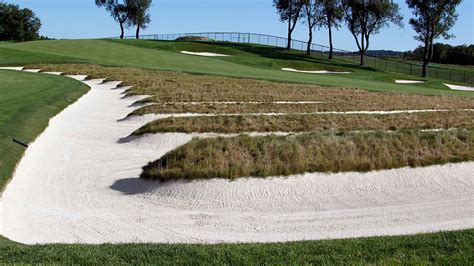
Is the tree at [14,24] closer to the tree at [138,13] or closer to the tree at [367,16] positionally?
the tree at [138,13]

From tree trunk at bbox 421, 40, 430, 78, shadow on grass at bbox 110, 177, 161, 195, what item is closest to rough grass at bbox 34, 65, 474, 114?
shadow on grass at bbox 110, 177, 161, 195

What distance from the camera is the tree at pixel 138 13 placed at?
98.9 meters

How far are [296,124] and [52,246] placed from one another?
12.7 metres

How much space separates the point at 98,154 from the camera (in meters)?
15.8

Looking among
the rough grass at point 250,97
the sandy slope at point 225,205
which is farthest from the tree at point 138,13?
the sandy slope at point 225,205

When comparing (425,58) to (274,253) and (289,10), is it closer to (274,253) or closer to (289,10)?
(289,10)

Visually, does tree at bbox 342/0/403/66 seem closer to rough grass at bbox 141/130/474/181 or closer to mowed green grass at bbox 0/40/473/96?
mowed green grass at bbox 0/40/473/96

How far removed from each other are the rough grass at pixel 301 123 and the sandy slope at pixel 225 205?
4003 mm

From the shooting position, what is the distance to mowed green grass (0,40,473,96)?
4996 centimetres

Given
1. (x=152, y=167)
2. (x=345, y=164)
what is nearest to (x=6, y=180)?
(x=152, y=167)

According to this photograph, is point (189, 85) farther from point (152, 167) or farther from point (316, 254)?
point (316, 254)

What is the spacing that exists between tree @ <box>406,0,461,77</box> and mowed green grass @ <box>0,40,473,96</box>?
20.5 feet

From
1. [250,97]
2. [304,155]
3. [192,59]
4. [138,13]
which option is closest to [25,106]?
[250,97]

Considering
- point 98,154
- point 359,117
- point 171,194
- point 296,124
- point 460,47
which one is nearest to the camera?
point 171,194
